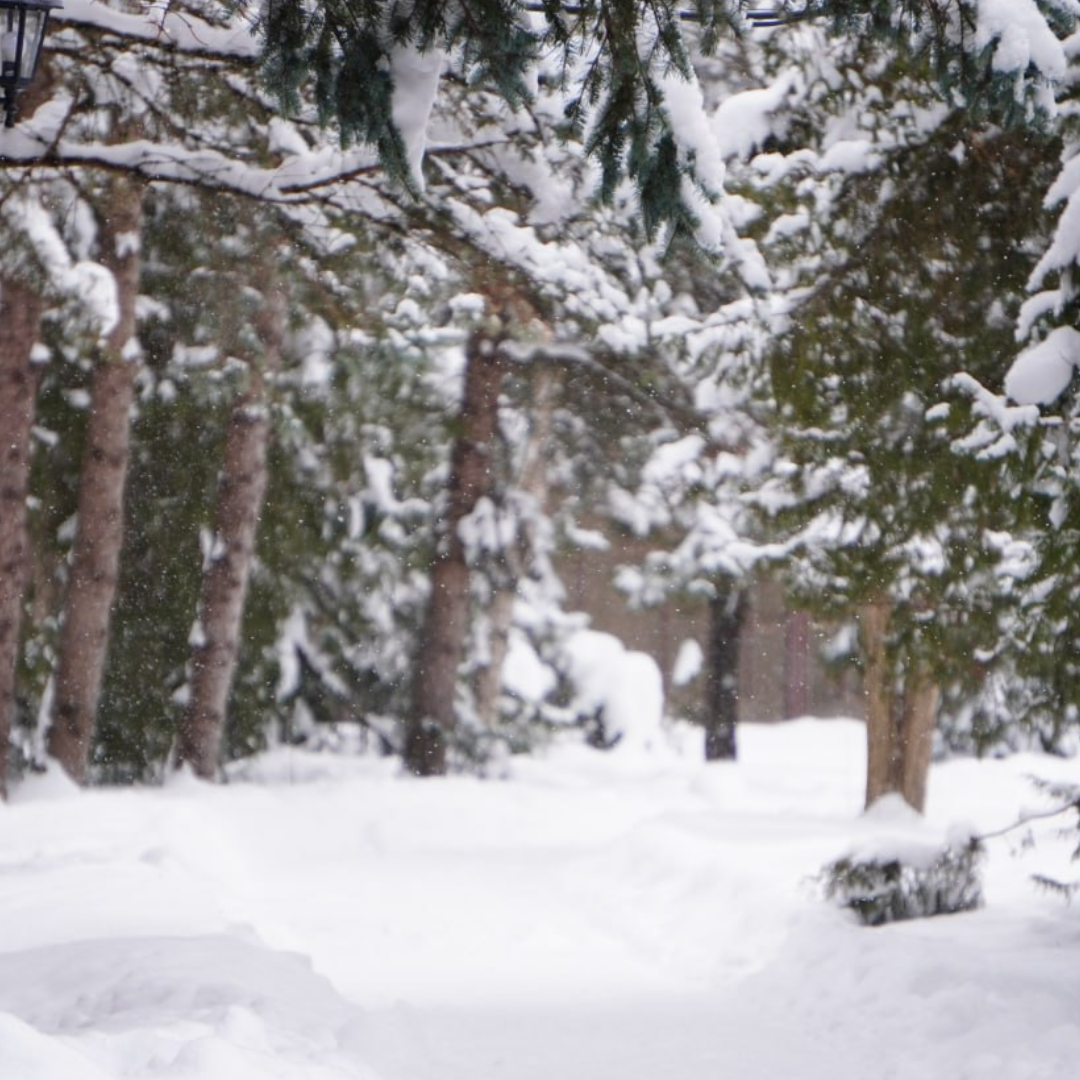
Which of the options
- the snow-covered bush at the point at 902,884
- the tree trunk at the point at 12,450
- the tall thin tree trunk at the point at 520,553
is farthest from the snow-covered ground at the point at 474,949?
the tall thin tree trunk at the point at 520,553

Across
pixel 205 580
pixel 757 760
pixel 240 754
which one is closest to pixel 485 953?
pixel 205 580

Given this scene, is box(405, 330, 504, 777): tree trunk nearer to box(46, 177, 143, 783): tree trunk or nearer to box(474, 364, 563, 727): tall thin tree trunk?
box(474, 364, 563, 727): tall thin tree trunk

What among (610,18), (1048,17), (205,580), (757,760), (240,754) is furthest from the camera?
(757,760)

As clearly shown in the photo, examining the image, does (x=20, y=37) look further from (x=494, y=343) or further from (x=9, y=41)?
(x=494, y=343)

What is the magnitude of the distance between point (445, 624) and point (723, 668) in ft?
22.0

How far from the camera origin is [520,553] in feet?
64.6

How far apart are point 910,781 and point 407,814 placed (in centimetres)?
606

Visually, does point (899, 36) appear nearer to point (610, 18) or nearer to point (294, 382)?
point (610, 18)

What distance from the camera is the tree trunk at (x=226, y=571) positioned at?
16125 millimetres

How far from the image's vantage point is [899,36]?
6.61 m

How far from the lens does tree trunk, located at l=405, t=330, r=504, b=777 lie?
725 inches

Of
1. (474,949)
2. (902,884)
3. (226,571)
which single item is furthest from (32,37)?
(226,571)

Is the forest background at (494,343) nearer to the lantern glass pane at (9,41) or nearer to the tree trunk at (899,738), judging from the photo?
the tree trunk at (899,738)

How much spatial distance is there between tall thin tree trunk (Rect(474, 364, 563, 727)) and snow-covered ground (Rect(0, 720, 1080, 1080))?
2.70 metres
